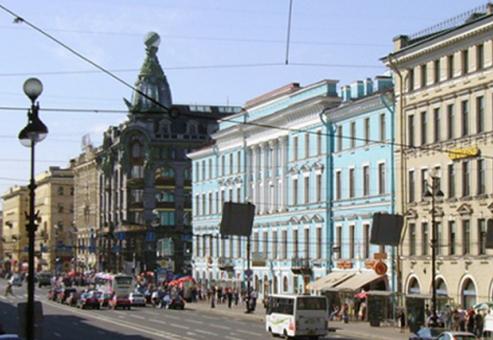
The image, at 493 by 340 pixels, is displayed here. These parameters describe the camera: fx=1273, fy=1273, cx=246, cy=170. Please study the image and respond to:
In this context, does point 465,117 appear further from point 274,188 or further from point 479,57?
point 274,188

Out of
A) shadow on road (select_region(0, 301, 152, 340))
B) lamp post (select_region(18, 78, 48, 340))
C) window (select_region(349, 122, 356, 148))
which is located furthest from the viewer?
window (select_region(349, 122, 356, 148))

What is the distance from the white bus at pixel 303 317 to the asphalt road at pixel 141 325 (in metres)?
1.10

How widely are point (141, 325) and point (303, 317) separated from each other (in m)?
14.4

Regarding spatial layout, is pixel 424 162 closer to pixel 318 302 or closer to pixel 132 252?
pixel 318 302

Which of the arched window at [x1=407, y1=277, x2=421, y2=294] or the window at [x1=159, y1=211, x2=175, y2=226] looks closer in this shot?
the arched window at [x1=407, y1=277, x2=421, y2=294]

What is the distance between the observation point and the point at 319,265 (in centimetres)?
8500

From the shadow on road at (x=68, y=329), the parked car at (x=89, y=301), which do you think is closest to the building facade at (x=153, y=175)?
the parked car at (x=89, y=301)

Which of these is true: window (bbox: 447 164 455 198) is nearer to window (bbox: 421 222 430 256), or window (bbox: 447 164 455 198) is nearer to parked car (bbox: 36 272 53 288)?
window (bbox: 421 222 430 256)

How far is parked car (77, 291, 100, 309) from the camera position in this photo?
97.4 meters

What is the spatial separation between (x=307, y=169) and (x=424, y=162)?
18.1m

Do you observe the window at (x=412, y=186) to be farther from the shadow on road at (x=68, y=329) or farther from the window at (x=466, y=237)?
the shadow on road at (x=68, y=329)

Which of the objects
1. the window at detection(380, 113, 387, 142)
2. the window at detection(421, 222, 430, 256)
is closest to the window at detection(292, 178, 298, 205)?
the window at detection(380, 113, 387, 142)

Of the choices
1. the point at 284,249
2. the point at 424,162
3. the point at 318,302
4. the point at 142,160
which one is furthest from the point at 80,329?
the point at 142,160

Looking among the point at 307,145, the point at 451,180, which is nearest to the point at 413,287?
the point at 451,180
